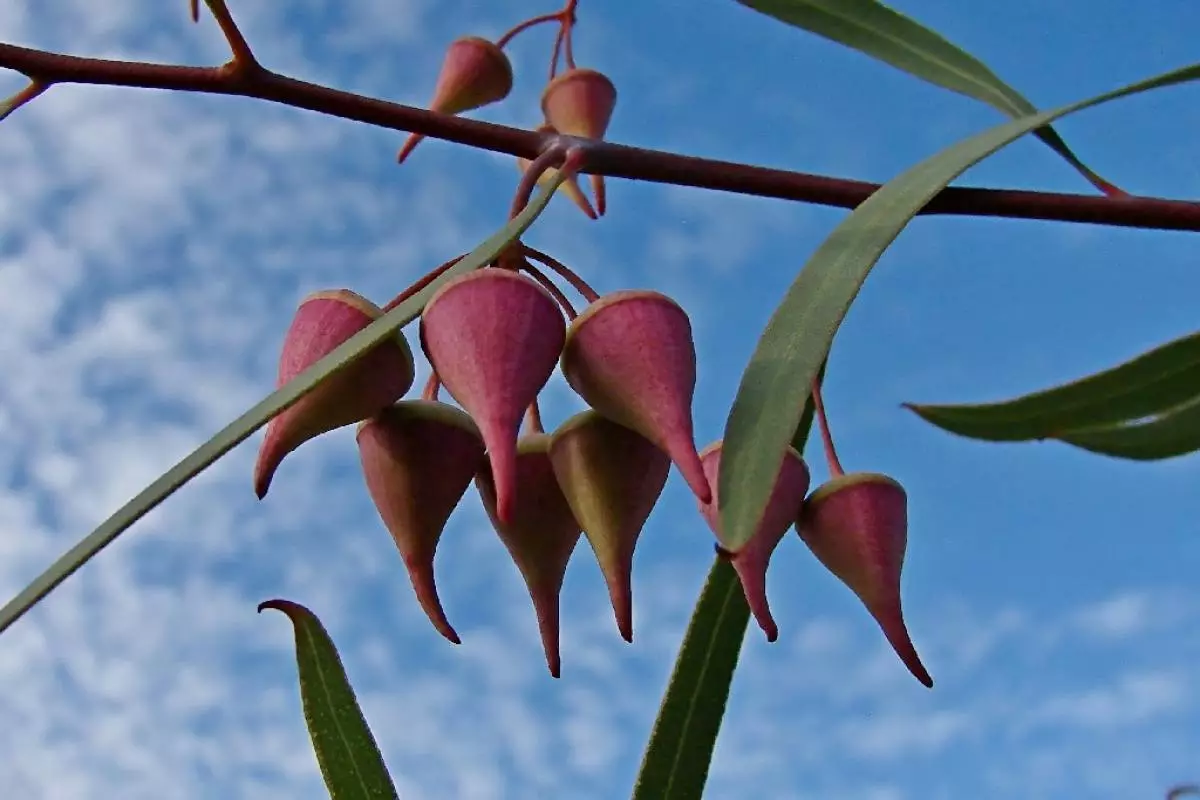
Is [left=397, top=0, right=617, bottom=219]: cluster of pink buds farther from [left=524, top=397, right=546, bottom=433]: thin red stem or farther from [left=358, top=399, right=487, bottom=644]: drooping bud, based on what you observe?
[left=358, top=399, right=487, bottom=644]: drooping bud

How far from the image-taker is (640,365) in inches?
29.4

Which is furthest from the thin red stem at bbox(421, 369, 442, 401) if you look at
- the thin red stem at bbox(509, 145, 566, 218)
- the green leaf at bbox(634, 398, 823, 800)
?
the green leaf at bbox(634, 398, 823, 800)

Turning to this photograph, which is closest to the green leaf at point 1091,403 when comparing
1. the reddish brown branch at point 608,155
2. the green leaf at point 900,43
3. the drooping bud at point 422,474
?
the reddish brown branch at point 608,155

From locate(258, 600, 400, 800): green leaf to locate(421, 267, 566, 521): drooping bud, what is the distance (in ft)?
1.22

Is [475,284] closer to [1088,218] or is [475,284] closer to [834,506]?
[834,506]

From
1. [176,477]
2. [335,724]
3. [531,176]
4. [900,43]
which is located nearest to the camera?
[176,477]

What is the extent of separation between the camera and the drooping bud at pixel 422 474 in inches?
31.9

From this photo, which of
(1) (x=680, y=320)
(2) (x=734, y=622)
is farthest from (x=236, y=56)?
(2) (x=734, y=622)

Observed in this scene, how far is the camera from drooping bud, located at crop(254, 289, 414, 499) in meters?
0.77

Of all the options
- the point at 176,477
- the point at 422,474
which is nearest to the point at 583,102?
the point at 422,474

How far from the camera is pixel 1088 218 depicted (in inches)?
35.7

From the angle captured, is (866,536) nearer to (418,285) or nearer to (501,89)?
(418,285)

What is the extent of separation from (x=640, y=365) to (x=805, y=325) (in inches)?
3.5

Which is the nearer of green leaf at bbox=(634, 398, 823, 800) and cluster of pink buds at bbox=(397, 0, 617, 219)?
green leaf at bbox=(634, 398, 823, 800)
